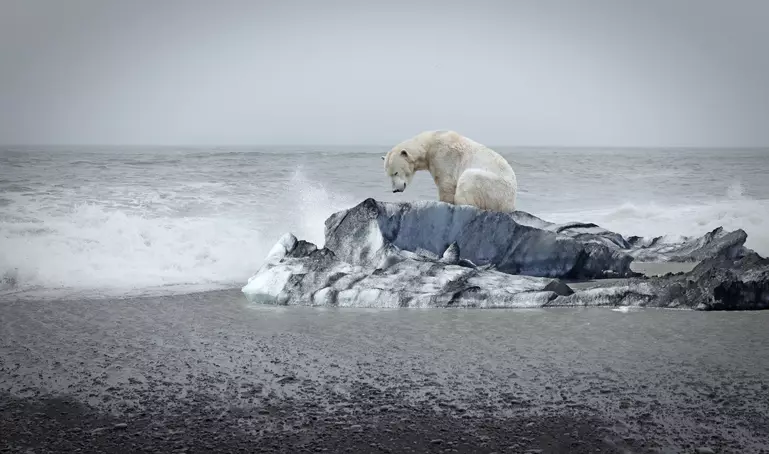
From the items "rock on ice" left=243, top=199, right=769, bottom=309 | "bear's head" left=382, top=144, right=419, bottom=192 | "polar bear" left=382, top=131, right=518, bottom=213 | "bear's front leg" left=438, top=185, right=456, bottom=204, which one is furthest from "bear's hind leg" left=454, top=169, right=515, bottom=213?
"bear's head" left=382, top=144, right=419, bottom=192

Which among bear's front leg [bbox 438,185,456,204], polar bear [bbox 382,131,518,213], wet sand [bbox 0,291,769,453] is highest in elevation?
Result: polar bear [bbox 382,131,518,213]

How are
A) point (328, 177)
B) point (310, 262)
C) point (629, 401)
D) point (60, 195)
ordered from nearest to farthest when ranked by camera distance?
1. point (629, 401)
2. point (310, 262)
3. point (60, 195)
4. point (328, 177)

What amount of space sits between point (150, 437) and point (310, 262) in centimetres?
321

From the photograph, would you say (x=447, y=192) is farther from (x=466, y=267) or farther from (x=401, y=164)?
(x=466, y=267)

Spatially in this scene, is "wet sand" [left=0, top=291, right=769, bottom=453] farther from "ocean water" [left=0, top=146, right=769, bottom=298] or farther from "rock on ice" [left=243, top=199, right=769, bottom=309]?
"ocean water" [left=0, top=146, right=769, bottom=298]

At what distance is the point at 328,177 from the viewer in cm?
2212

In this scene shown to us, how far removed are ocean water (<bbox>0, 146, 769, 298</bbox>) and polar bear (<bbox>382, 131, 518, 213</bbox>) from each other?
1.52 metres

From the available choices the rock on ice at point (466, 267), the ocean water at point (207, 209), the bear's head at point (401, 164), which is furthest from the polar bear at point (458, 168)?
the ocean water at point (207, 209)

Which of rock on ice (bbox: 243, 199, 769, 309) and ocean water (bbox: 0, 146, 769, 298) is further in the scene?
ocean water (bbox: 0, 146, 769, 298)

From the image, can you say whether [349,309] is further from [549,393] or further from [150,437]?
[150,437]

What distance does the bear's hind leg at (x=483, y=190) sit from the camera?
7.04 m

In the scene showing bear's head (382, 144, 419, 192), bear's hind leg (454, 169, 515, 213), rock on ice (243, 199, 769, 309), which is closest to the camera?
rock on ice (243, 199, 769, 309)

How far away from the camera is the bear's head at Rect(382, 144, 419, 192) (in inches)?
299

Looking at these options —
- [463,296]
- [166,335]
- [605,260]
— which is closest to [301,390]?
[166,335]
